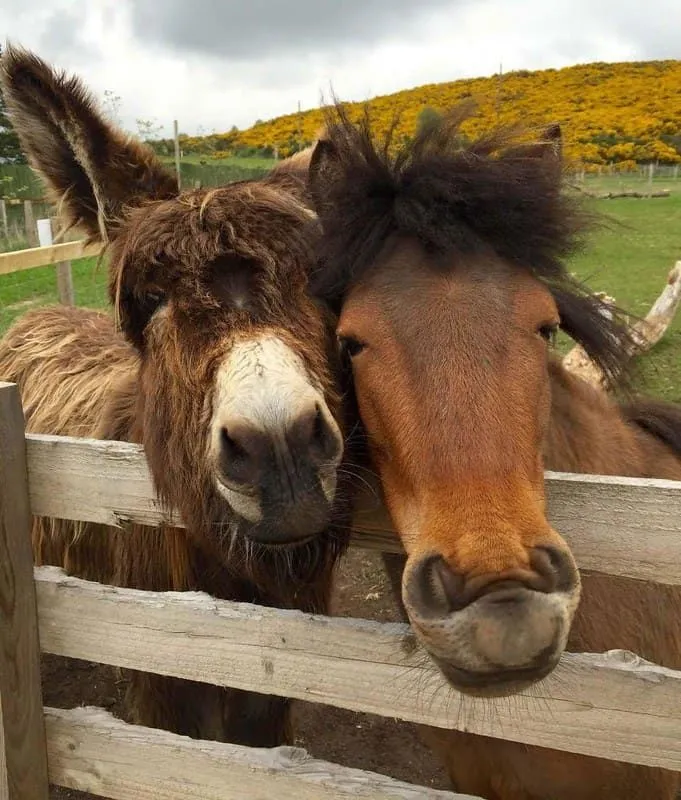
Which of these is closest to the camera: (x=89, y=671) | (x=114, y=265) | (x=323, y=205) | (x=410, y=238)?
(x=410, y=238)

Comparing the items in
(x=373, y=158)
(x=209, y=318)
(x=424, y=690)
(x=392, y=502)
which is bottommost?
(x=424, y=690)

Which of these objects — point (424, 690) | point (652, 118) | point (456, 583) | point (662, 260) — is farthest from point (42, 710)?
point (652, 118)

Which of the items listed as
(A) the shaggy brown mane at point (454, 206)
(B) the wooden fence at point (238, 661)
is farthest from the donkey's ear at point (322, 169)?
(B) the wooden fence at point (238, 661)

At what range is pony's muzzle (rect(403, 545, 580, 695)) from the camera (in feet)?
4.62

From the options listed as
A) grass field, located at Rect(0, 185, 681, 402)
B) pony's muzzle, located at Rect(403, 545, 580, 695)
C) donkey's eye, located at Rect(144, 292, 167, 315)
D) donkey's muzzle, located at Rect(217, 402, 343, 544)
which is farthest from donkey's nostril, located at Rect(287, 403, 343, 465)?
grass field, located at Rect(0, 185, 681, 402)

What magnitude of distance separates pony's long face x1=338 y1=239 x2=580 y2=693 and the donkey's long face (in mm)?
204

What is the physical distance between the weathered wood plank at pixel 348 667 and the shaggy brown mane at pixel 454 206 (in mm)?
1046

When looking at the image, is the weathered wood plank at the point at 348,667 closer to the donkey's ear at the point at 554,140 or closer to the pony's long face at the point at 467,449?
the pony's long face at the point at 467,449

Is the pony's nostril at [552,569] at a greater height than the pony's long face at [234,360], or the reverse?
the pony's long face at [234,360]

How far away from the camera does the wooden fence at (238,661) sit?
1753 millimetres

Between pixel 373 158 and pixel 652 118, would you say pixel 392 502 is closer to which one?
pixel 373 158

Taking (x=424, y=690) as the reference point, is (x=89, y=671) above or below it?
below

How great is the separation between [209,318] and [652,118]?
177ft

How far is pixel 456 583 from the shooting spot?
4.76 feet
